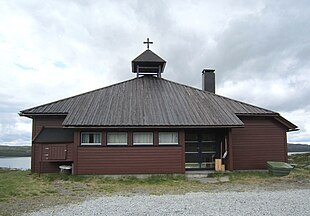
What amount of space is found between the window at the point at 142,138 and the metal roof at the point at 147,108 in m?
0.57

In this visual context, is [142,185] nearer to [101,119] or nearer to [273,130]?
[101,119]

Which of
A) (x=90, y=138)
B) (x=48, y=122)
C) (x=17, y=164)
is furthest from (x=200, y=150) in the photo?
(x=17, y=164)

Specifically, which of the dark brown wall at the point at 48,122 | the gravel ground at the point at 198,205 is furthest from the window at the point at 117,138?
the gravel ground at the point at 198,205

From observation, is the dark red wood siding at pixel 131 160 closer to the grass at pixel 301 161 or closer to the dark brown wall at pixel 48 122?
the dark brown wall at pixel 48 122

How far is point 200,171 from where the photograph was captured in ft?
48.2

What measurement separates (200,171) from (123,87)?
610cm

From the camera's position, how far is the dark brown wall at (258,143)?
52.3 ft

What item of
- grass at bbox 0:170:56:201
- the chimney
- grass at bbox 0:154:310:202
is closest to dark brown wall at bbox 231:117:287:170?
grass at bbox 0:154:310:202

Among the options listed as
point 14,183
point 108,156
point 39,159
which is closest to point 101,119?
point 108,156

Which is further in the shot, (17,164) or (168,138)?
(17,164)

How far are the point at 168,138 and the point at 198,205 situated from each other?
635cm

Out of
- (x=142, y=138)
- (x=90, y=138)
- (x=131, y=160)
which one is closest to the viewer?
(x=131, y=160)

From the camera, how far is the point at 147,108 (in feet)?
50.4

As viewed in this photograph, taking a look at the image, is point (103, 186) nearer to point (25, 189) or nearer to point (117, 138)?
point (25, 189)
